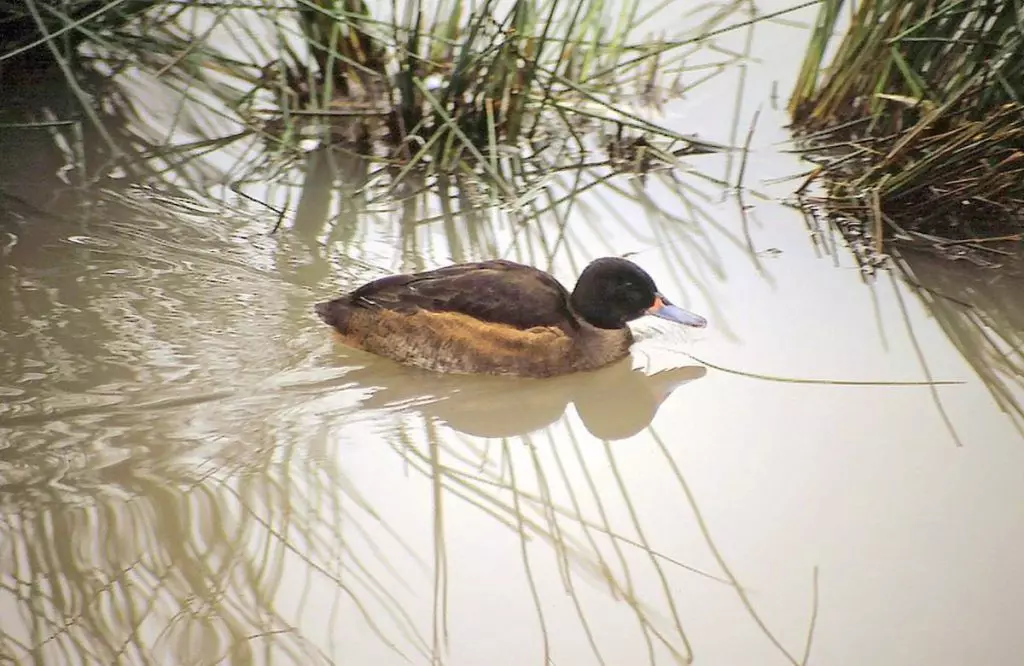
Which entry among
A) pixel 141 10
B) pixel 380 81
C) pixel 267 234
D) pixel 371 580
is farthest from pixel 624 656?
pixel 141 10

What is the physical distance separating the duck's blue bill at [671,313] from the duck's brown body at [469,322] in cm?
18

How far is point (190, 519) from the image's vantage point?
1842 millimetres

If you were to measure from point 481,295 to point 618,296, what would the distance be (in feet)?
1.12

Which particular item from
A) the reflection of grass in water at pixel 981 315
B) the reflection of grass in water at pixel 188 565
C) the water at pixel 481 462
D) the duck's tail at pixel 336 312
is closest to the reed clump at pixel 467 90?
the water at pixel 481 462

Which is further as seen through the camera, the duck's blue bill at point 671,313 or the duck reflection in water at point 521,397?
the duck's blue bill at point 671,313

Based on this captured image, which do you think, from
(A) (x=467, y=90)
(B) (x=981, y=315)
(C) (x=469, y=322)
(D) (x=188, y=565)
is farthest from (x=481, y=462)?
(A) (x=467, y=90)

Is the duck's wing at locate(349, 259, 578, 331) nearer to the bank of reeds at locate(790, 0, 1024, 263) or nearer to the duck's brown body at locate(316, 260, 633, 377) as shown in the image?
the duck's brown body at locate(316, 260, 633, 377)

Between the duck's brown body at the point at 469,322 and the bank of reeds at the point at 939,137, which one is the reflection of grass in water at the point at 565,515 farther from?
the bank of reeds at the point at 939,137

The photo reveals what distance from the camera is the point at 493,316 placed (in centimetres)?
230

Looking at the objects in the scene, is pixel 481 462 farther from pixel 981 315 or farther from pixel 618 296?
pixel 981 315

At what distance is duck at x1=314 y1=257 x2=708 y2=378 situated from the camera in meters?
2.30

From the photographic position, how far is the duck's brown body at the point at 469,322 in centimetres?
230

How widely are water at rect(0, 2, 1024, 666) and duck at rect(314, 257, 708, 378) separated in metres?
0.06

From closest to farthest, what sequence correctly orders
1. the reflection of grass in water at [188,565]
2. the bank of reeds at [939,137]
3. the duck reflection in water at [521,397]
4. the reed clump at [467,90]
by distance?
the reflection of grass in water at [188,565] < the duck reflection in water at [521,397] < the bank of reeds at [939,137] < the reed clump at [467,90]
